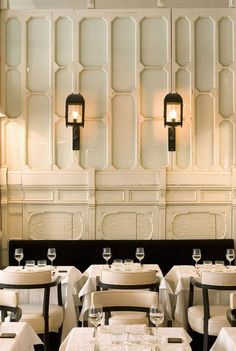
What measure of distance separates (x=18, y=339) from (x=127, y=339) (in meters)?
0.68

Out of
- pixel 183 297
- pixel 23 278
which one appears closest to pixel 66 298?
pixel 23 278

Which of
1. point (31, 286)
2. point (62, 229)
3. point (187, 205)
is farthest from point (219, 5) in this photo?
point (31, 286)

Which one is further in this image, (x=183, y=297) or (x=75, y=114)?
(x=75, y=114)

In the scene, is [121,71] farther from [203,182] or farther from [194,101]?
[203,182]

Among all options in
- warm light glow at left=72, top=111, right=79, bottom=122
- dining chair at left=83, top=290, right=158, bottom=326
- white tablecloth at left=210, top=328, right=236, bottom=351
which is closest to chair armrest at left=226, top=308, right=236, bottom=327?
white tablecloth at left=210, top=328, right=236, bottom=351

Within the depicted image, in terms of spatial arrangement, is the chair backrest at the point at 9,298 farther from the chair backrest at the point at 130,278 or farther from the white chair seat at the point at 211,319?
the white chair seat at the point at 211,319

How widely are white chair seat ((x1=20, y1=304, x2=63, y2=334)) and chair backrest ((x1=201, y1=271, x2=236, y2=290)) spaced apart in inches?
55.1

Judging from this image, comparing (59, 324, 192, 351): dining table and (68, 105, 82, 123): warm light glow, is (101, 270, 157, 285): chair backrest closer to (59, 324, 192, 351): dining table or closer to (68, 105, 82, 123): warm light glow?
(59, 324, 192, 351): dining table

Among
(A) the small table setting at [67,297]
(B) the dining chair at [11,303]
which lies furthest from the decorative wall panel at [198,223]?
(B) the dining chair at [11,303]

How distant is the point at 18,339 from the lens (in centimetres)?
329

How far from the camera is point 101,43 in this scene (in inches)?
298

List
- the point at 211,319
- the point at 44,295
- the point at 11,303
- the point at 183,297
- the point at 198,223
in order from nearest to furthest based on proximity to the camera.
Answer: the point at 11,303
the point at 211,319
the point at 44,295
the point at 183,297
the point at 198,223

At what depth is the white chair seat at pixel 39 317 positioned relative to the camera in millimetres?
4785

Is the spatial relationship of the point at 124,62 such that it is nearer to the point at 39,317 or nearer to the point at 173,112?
the point at 173,112
